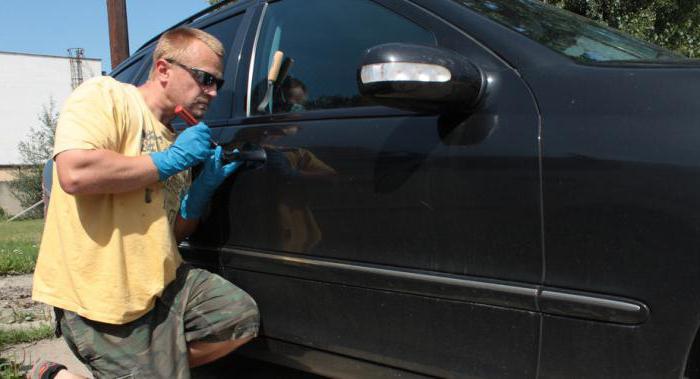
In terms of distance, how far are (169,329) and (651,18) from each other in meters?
7.50

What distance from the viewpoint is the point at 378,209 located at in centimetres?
178

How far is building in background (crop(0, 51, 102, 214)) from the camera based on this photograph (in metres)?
40.3

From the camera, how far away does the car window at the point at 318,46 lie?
2027mm

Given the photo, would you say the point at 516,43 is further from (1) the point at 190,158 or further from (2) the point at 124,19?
(2) the point at 124,19

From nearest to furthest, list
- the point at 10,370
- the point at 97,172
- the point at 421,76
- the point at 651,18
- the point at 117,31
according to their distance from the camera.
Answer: the point at 421,76
the point at 97,172
the point at 10,370
the point at 117,31
the point at 651,18

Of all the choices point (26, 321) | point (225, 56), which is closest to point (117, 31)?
point (26, 321)

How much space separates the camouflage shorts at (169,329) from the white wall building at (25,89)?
138ft

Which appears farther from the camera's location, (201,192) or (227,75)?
(227,75)

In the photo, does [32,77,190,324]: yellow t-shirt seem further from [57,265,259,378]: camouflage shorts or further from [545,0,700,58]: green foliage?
[545,0,700,58]: green foliage

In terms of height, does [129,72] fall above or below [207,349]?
above

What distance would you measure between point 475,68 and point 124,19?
21.0 ft

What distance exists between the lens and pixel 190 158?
211cm

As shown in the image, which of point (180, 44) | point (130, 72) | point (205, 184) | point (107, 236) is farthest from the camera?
point (130, 72)

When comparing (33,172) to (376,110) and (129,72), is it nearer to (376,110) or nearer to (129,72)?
(129,72)
